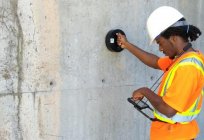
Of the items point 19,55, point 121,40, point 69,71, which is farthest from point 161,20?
point 19,55

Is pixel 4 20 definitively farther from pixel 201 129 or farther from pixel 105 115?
pixel 201 129

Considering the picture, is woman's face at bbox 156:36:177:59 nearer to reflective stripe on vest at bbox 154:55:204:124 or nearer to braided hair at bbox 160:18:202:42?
braided hair at bbox 160:18:202:42

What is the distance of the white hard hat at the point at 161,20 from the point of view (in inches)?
122

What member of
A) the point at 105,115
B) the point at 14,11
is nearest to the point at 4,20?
the point at 14,11

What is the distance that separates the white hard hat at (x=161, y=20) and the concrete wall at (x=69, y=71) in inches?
30.1

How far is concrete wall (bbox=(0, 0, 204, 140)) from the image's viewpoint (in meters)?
3.35

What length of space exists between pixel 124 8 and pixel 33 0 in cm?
102

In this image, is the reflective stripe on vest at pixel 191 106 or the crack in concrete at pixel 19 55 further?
the crack in concrete at pixel 19 55

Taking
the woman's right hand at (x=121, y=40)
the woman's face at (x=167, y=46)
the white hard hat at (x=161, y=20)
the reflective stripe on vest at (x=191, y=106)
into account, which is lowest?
the reflective stripe on vest at (x=191, y=106)

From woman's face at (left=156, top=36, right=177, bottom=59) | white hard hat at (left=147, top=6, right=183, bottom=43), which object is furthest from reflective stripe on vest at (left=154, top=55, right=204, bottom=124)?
white hard hat at (left=147, top=6, right=183, bottom=43)

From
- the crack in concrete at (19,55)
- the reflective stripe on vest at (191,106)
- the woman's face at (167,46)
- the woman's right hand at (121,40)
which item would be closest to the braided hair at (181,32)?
the woman's face at (167,46)

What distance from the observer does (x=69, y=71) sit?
12.0ft

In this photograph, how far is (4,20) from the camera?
3.26 m

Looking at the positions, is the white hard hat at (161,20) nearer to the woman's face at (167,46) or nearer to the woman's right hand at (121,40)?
the woman's face at (167,46)
